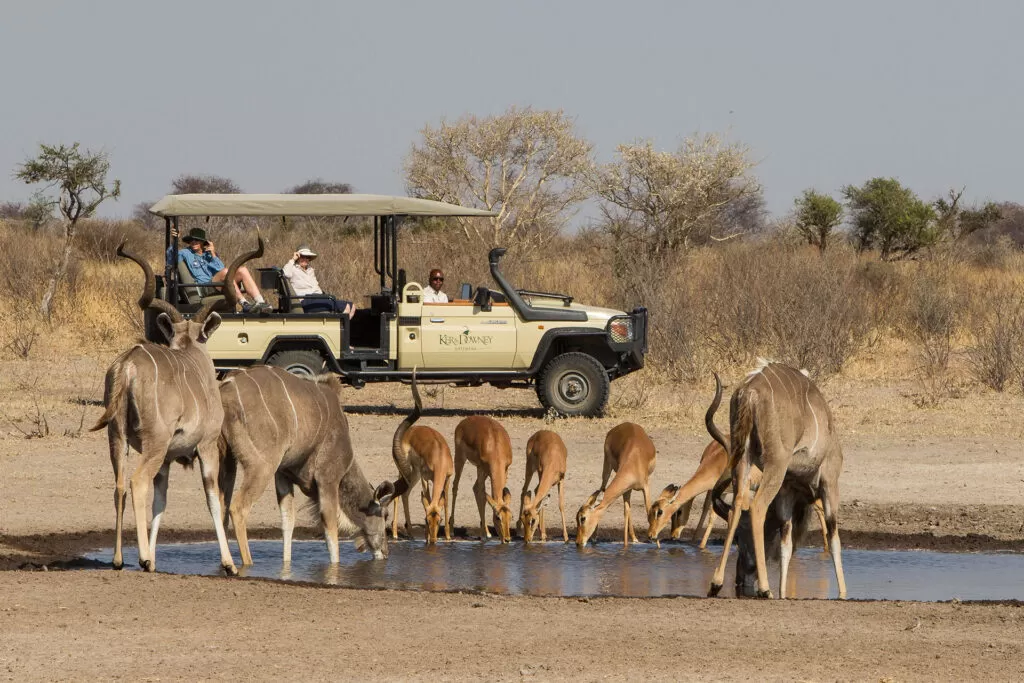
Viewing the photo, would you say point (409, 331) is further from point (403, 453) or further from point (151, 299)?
point (151, 299)

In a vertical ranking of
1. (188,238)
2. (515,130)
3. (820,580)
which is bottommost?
(820,580)

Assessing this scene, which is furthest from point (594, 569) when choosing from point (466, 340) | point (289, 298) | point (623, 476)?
point (289, 298)

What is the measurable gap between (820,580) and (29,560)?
15.6ft

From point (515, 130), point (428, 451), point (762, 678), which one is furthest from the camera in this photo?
point (515, 130)

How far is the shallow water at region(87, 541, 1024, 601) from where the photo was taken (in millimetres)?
9000

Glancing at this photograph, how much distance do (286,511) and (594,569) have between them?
6.46 feet

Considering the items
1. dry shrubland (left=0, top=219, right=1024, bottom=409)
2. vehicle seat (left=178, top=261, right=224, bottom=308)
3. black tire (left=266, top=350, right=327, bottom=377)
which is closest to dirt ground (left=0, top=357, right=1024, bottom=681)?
black tire (left=266, top=350, right=327, bottom=377)

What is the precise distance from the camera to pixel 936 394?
18.4 m

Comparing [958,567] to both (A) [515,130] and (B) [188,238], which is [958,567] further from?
(A) [515,130]

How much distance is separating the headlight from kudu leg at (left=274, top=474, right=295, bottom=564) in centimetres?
685

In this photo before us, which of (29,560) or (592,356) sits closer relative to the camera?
(29,560)

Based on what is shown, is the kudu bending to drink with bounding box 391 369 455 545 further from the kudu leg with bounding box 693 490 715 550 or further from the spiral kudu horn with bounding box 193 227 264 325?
the kudu leg with bounding box 693 490 715 550

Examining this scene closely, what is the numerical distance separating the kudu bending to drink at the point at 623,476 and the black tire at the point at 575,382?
467cm

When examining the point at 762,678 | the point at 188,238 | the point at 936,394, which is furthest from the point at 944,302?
the point at 762,678
